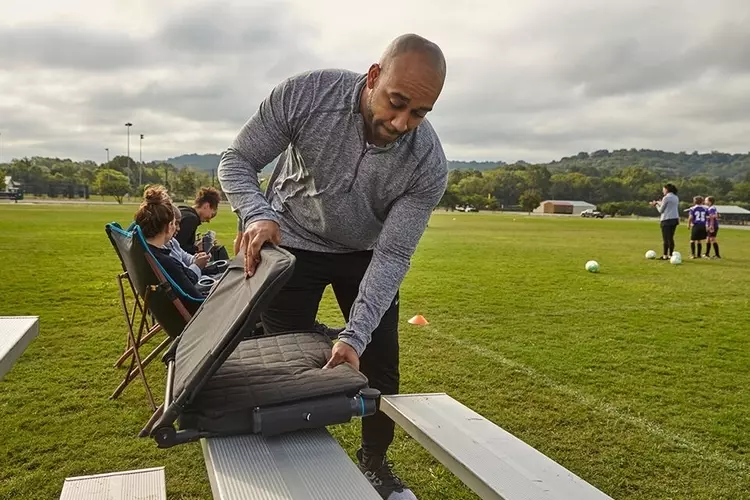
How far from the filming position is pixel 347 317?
279cm

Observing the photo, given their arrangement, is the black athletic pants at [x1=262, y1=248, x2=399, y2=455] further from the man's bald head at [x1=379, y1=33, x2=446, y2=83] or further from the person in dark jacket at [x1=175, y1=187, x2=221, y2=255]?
the person in dark jacket at [x1=175, y1=187, x2=221, y2=255]

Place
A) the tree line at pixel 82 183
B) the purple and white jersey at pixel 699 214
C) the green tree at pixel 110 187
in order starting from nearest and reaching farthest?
the purple and white jersey at pixel 699 214 < the green tree at pixel 110 187 < the tree line at pixel 82 183

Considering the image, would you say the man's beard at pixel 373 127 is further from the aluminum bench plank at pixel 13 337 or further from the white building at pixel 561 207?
the white building at pixel 561 207

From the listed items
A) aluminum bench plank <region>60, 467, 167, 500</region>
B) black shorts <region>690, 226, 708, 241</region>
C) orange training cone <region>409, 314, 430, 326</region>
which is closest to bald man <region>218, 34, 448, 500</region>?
aluminum bench plank <region>60, 467, 167, 500</region>

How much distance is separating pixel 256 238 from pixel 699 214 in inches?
666

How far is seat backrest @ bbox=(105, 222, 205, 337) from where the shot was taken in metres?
3.82

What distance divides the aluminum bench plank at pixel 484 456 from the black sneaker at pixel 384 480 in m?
0.55

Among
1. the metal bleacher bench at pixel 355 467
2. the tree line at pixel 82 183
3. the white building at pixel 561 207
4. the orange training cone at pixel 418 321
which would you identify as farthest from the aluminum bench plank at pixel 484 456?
the white building at pixel 561 207

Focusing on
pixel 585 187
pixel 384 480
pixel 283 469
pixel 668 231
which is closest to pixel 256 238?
pixel 283 469

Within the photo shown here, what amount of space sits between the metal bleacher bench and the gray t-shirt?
526 mm

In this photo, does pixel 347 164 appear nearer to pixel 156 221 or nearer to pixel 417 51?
pixel 417 51

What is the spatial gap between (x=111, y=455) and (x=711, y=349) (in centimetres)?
576

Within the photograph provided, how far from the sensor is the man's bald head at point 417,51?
1.98m

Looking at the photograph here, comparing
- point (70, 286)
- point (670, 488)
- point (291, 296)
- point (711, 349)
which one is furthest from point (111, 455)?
point (70, 286)
